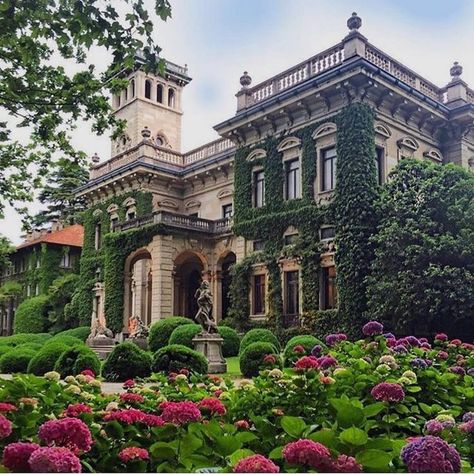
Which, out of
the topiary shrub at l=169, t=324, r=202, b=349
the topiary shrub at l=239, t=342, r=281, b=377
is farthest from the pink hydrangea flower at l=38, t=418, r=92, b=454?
the topiary shrub at l=169, t=324, r=202, b=349

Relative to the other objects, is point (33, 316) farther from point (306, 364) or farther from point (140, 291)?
point (306, 364)

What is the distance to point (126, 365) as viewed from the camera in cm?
1538

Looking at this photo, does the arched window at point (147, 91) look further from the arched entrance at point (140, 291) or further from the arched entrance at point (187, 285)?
the arched entrance at point (187, 285)

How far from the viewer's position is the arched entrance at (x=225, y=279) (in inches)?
1275

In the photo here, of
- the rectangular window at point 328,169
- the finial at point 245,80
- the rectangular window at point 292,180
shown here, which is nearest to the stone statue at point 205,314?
the rectangular window at point 328,169

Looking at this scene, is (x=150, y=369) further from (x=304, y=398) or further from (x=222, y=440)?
(x=222, y=440)

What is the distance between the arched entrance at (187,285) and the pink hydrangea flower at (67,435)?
30963 mm

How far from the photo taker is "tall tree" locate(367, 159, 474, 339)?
1938cm

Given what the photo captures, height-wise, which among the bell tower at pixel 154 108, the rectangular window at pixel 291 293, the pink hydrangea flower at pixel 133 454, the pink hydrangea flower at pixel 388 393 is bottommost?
the pink hydrangea flower at pixel 133 454

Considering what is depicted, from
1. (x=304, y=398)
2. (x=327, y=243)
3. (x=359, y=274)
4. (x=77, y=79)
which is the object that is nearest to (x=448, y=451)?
(x=304, y=398)

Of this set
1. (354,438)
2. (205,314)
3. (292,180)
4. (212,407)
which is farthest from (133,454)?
(292,180)

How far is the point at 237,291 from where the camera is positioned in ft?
94.9

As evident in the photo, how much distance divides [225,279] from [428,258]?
1532cm

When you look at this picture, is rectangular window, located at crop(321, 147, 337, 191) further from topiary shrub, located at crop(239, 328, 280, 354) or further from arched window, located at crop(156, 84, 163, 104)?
arched window, located at crop(156, 84, 163, 104)
